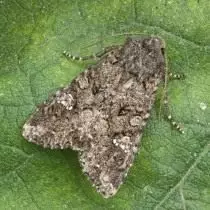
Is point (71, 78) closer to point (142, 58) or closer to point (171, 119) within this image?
point (142, 58)

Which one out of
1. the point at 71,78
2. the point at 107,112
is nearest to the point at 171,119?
the point at 107,112

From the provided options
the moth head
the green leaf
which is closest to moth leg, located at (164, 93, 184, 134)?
the green leaf

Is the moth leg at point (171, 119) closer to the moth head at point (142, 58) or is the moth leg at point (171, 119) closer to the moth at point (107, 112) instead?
the moth at point (107, 112)

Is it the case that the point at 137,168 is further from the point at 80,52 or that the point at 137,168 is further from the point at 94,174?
the point at 80,52

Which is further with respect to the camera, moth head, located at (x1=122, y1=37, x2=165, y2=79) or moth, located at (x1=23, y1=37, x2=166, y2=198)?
moth head, located at (x1=122, y1=37, x2=165, y2=79)

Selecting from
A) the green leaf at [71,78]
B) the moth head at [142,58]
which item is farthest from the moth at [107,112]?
the green leaf at [71,78]

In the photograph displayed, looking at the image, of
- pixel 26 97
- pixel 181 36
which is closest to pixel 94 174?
pixel 26 97

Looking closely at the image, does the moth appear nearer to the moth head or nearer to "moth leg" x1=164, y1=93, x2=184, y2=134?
the moth head
